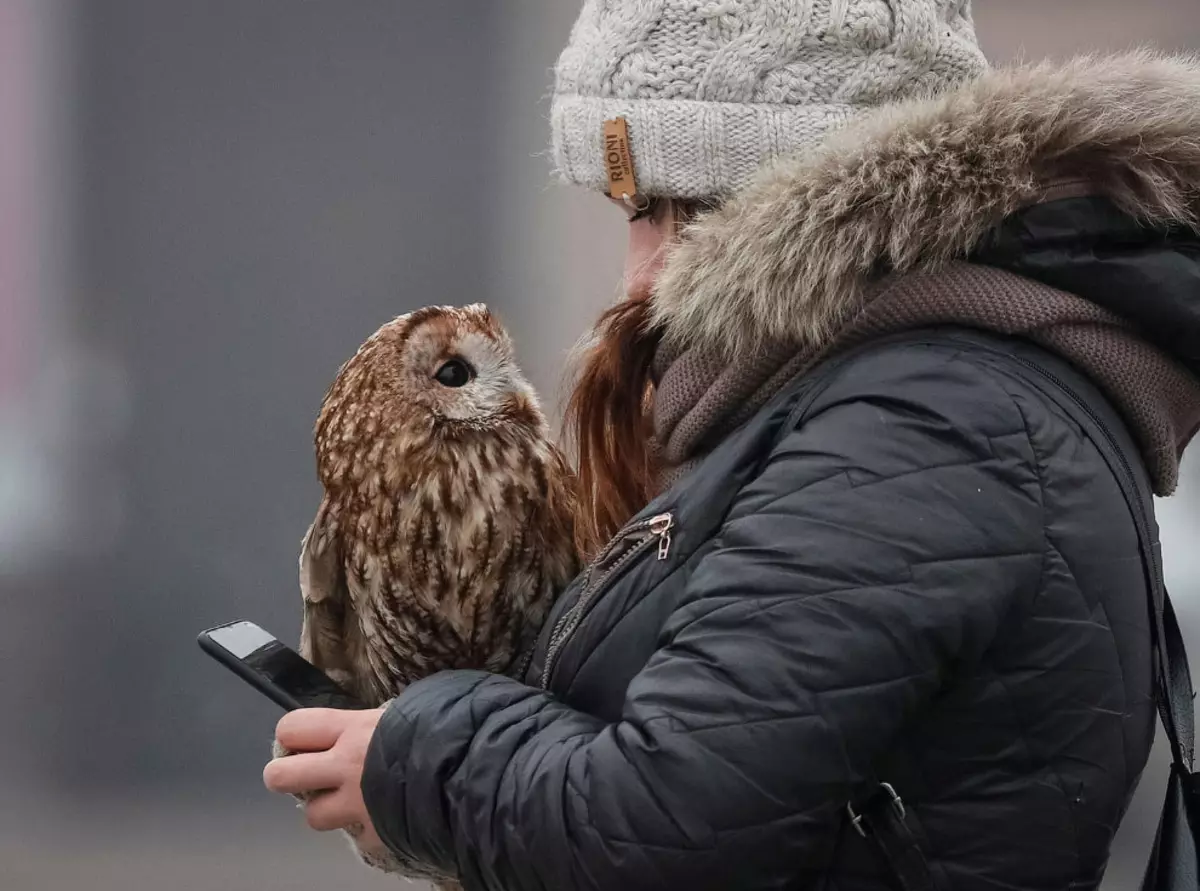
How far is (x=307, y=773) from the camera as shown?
84 cm

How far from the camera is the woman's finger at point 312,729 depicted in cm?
86

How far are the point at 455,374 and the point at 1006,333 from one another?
56cm

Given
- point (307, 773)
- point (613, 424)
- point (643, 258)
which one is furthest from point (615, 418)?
point (307, 773)

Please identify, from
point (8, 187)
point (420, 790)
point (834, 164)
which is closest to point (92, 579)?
point (8, 187)

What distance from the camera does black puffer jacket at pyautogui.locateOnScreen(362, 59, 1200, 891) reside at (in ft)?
2.16

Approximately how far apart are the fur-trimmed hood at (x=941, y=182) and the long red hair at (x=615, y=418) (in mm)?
141

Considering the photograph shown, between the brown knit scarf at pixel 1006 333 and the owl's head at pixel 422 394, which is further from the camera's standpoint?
the owl's head at pixel 422 394

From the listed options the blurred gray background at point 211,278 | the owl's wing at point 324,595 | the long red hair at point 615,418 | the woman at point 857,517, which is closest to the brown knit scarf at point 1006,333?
the woman at point 857,517

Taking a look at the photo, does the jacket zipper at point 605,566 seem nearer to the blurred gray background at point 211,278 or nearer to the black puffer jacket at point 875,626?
the black puffer jacket at point 875,626

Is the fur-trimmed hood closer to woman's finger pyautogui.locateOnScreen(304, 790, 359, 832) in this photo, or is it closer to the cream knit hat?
the cream knit hat

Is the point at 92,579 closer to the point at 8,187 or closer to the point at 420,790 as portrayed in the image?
the point at 8,187

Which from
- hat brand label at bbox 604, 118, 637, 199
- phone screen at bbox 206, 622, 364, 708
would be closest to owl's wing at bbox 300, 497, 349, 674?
phone screen at bbox 206, 622, 364, 708

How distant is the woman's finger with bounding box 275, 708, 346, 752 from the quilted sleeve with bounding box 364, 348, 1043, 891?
0.66 ft

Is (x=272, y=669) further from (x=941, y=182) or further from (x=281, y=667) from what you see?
(x=941, y=182)
